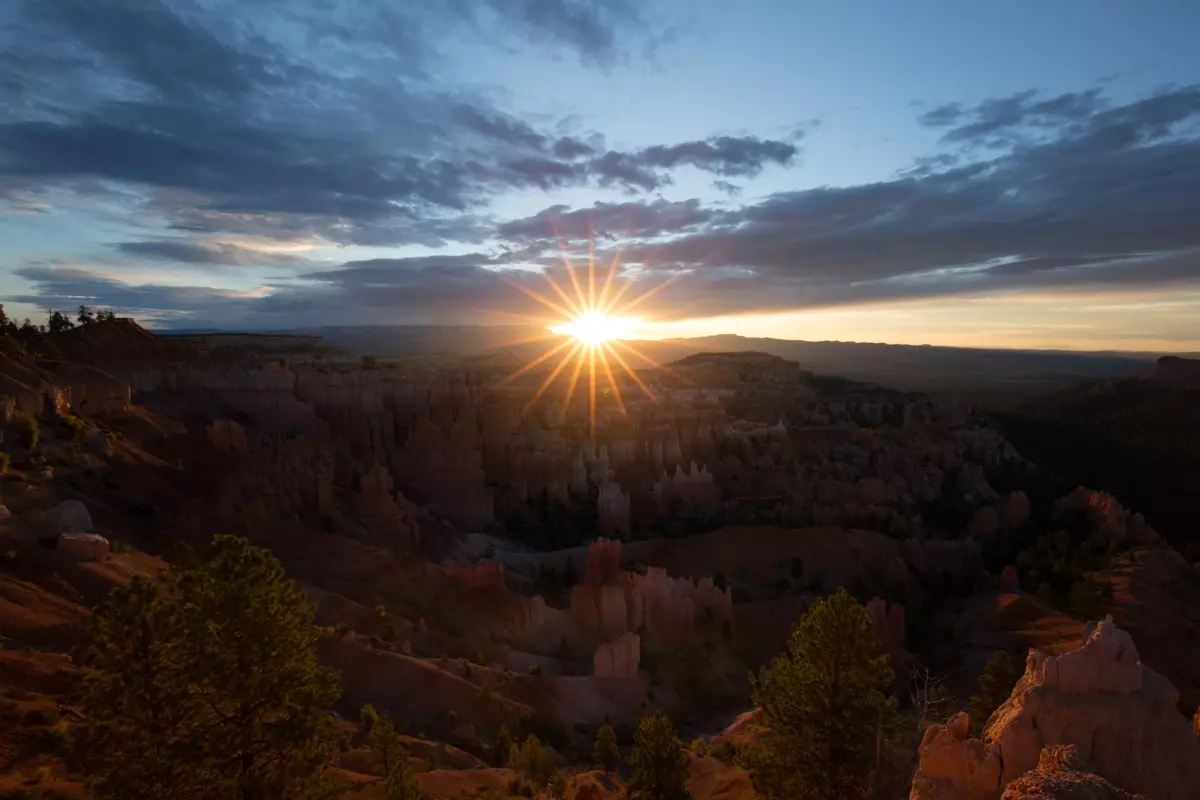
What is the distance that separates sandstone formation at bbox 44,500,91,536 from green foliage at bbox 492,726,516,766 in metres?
16.9

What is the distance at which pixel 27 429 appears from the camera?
1287 inches

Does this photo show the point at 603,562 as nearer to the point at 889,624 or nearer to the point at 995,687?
the point at 889,624

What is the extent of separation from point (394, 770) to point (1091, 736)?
1342cm

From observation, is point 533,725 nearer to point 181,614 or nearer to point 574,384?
point 181,614

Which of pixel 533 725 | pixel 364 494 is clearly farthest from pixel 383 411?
pixel 533 725

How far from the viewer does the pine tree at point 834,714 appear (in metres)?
14.7

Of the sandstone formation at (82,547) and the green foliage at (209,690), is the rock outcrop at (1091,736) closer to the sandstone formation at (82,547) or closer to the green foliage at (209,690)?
the green foliage at (209,690)

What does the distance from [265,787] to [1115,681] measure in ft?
47.4

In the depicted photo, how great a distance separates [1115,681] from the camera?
39.4 ft

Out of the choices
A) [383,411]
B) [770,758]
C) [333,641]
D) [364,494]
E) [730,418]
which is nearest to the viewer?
[770,758]

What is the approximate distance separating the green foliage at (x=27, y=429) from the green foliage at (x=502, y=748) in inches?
1040

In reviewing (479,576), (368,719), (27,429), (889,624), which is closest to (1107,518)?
(889,624)

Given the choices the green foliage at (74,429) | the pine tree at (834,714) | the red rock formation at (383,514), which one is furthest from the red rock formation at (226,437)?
the pine tree at (834,714)

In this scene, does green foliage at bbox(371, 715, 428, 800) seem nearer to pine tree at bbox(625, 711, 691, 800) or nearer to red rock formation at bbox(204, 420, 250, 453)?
pine tree at bbox(625, 711, 691, 800)
